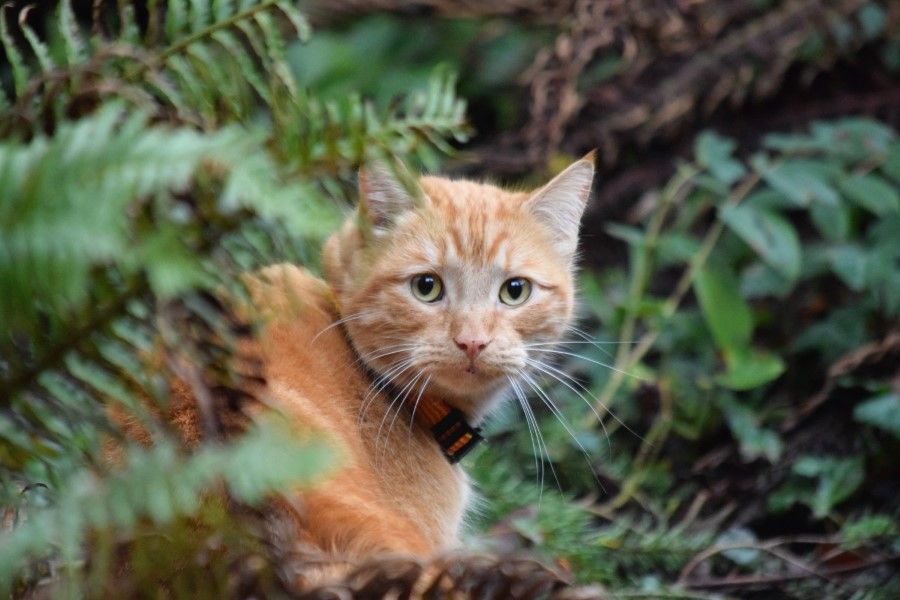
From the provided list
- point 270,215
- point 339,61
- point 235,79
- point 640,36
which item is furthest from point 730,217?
point 270,215

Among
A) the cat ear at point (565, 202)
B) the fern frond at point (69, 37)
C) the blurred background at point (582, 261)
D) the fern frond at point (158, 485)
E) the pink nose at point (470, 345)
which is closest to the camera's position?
the fern frond at point (158, 485)

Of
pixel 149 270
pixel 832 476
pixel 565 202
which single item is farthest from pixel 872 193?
pixel 149 270

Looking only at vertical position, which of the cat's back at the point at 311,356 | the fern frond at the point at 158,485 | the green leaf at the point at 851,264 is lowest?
the green leaf at the point at 851,264

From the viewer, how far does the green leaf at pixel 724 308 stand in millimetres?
3188

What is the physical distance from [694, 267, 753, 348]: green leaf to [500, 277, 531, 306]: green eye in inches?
42.6

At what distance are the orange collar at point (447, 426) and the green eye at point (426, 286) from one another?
0.22m

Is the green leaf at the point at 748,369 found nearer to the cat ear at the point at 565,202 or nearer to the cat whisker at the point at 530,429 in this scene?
the cat whisker at the point at 530,429

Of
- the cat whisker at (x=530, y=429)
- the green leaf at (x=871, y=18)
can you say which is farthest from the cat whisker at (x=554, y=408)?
the green leaf at (x=871, y=18)

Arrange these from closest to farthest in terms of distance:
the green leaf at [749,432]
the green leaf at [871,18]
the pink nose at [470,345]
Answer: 1. the pink nose at [470,345]
2. the green leaf at [749,432]
3. the green leaf at [871,18]

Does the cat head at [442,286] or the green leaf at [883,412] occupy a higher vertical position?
the cat head at [442,286]

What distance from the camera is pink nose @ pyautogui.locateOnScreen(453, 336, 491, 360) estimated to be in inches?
84.9

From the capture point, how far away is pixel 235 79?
4.59 feet

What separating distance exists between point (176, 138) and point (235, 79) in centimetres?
39

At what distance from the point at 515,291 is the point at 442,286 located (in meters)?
0.18
